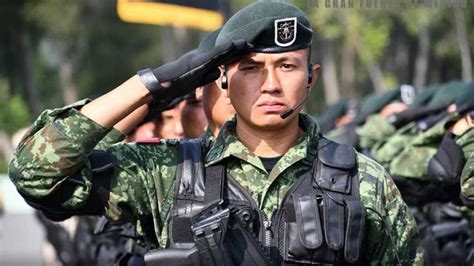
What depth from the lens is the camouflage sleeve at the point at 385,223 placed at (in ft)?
15.0

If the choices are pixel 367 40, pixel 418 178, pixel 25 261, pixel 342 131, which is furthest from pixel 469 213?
pixel 367 40

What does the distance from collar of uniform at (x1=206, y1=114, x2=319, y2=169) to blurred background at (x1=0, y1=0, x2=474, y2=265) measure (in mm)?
13547

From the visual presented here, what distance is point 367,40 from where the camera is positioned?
2847cm

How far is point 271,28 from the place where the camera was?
4543mm

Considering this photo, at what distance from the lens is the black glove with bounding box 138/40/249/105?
14.6 feet

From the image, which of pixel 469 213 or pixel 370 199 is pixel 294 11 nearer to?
pixel 370 199

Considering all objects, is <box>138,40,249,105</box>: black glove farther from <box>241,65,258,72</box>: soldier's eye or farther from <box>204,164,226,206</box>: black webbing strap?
<box>204,164,226,206</box>: black webbing strap

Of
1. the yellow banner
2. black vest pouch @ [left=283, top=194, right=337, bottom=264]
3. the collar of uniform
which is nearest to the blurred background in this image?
the yellow banner

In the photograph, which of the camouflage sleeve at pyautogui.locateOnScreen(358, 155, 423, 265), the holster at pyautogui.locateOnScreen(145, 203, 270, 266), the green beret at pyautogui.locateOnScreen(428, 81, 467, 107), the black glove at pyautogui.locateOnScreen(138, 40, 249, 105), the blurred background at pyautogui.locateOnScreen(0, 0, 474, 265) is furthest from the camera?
the blurred background at pyautogui.locateOnScreen(0, 0, 474, 265)

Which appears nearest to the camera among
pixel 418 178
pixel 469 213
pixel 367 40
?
pixel 418 178

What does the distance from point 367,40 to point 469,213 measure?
788 inches

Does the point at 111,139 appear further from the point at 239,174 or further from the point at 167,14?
the point at 167,14

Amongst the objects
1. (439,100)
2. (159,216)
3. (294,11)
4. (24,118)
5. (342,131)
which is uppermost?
(294,11)

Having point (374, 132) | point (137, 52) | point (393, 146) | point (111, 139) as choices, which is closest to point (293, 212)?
point (111, 139)
